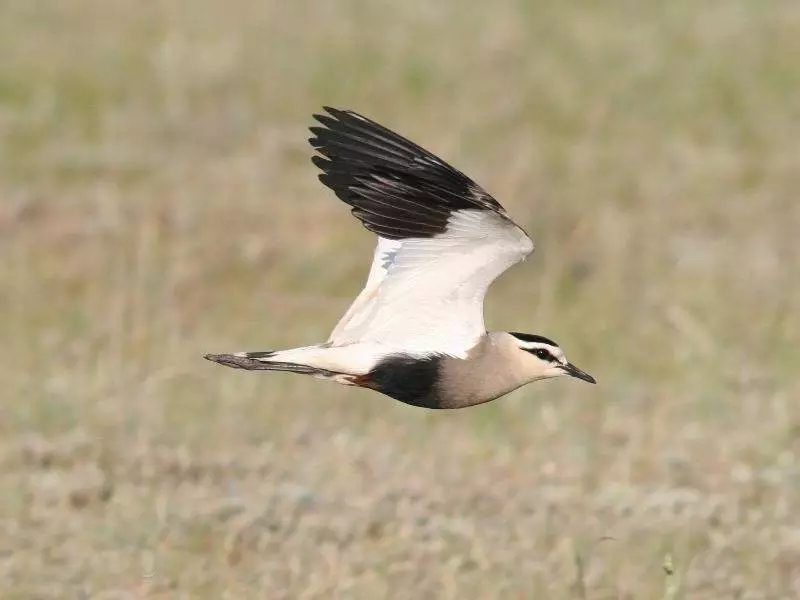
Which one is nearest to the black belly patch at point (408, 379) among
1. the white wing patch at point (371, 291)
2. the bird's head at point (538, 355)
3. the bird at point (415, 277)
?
the bird at point (415, 277)

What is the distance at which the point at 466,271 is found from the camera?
471 centimetres

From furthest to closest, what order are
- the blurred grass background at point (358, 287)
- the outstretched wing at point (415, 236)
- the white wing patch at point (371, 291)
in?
1. the blurred grass background at point (358, 287)
2. the white wing patch at point (371, 291)
3. the outstretched wing at point (415, 236)

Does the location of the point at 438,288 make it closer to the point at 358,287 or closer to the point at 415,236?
the point at 415,236

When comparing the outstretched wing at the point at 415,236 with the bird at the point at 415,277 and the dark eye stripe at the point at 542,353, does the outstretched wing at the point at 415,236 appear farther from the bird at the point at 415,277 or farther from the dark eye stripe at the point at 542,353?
the dark eye stripe at the point at 542,353

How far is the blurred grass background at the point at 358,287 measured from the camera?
5.73m

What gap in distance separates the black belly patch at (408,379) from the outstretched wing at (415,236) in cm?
5

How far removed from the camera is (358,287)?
9062mm

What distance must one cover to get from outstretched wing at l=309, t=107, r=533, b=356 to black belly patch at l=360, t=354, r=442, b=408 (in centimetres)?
5

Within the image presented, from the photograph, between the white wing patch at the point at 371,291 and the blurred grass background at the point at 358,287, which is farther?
the blurred grass background at the point at 358,287

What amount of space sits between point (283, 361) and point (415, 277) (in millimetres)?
424

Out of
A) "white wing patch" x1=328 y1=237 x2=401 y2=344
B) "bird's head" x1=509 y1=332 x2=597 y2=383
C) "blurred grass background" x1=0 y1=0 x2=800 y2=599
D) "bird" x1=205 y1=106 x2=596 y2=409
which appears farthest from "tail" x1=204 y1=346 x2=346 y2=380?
"blurred grass background" x1=0 y1=0 x2=800 y2=599

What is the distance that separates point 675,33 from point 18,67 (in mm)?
4283

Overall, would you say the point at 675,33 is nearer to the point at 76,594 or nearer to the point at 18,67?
the point at 18,67

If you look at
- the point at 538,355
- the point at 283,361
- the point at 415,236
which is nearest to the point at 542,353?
the point at 538,355
